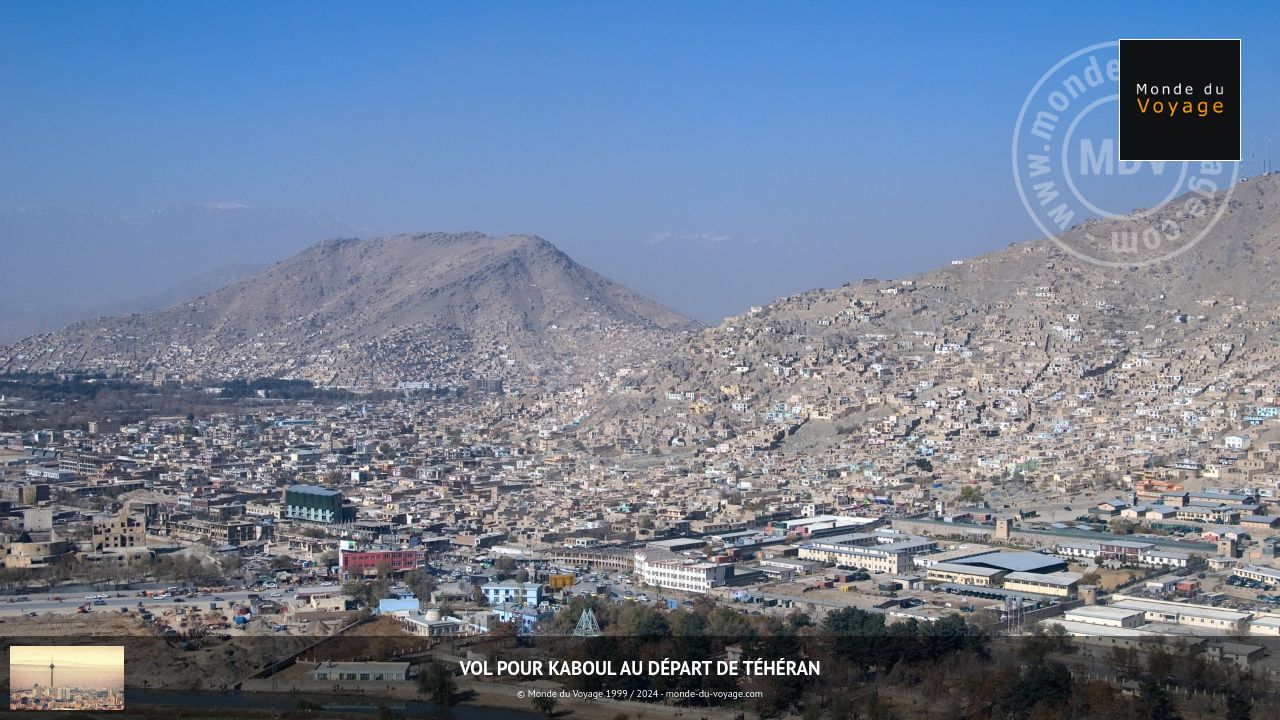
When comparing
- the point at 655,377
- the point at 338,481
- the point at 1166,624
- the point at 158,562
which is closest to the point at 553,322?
the point at 655,377

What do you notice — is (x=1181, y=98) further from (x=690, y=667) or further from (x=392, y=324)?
(x=392, y=324)

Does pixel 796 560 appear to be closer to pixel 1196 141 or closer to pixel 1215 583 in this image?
pixel 1215 583

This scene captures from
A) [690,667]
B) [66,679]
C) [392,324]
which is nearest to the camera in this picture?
[66,679]

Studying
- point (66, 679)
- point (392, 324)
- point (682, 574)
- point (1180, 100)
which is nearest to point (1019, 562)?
point (682, 574)

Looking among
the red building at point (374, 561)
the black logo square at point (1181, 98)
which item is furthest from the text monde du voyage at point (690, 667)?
the black logo square at point (1181, 98)

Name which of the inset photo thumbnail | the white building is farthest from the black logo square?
the inset photo thumbnail

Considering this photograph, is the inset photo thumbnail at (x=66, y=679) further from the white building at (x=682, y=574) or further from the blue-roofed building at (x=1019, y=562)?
the blue-roofed building at (x=1019, y=562)

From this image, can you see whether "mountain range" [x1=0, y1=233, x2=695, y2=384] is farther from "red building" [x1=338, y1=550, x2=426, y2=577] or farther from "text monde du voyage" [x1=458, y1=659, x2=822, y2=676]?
"text monde du voyage" [x1=458, y1=659, x2=822, y2=676]

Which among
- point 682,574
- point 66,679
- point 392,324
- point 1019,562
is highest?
point 392,324
